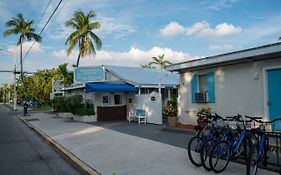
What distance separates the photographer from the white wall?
16.9m

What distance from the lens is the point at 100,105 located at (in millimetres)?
20266

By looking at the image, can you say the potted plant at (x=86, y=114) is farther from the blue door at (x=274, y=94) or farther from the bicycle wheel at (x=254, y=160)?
the bicycle wheel at (x=254, y=160)

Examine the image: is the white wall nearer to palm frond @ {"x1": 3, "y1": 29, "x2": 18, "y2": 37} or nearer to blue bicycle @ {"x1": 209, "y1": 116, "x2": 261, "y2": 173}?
blue bicycle @ {"x1": 209, "y1": 116, "x2": 261, "y2": 173}

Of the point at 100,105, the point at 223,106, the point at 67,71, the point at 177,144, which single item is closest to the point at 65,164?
the point at 177,144

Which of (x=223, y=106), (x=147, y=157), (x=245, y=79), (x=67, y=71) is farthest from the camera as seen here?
(x=67, y=71)

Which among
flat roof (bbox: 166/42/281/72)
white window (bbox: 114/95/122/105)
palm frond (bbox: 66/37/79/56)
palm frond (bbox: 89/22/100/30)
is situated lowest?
white window (bbox: 114/95/122/105)

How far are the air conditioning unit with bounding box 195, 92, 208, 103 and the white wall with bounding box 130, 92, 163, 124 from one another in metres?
4.21

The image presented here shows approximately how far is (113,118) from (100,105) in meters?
1.38

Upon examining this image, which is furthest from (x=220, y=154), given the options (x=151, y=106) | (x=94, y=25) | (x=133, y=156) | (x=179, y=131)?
(x=94, y=25)

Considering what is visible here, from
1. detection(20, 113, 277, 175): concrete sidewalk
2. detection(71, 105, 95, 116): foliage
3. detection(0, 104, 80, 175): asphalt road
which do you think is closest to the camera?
detection(20, 113, 277, 175): concrete sidewalk

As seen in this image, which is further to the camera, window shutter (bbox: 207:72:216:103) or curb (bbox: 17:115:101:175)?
window shutter (bbox: 207:72:216:103)

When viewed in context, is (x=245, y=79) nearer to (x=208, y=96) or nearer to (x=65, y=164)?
(x=208, y=96)

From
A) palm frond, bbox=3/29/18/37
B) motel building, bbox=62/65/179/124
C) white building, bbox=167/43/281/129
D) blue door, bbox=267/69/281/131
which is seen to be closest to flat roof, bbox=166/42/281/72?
white building, bbox=167/43/281/129

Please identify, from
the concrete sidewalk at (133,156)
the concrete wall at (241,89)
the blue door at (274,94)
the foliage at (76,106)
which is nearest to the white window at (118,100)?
the foliage at (76,106)
